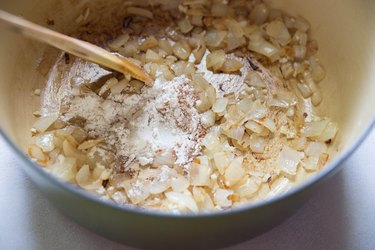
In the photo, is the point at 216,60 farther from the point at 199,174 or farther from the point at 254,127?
the point at 199,174

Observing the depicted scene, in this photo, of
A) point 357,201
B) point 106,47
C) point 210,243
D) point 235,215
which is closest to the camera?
point 235,215

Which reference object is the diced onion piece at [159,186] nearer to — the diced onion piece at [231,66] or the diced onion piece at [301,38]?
the diced onion piece at [231,66]

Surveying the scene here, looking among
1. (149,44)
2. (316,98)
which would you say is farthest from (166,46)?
(316,98)

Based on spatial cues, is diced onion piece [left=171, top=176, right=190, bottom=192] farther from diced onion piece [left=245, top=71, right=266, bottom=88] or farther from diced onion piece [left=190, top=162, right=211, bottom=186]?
diced onion piece [left=245, top=71, right=266, bottom=88]

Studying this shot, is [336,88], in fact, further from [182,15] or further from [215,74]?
[182,15]

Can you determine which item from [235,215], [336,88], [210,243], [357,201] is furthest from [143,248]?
[336,88]

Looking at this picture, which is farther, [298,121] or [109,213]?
[298,121]

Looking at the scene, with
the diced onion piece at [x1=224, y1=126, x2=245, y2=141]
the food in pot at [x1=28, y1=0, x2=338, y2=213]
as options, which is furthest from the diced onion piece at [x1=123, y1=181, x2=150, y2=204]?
the diced onion piece at [x1=224, y1=126, x2=245, y2=141]
